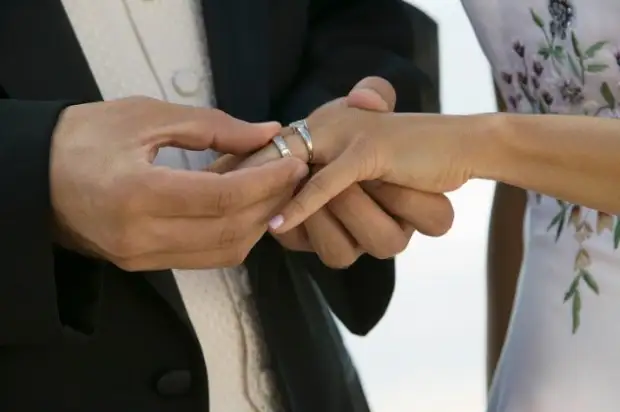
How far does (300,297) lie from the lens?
0.84m

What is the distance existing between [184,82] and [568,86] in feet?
1.10

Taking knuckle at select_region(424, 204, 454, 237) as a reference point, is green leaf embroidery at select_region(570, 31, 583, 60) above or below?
above

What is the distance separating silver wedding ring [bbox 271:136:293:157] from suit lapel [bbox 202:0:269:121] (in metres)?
0.10

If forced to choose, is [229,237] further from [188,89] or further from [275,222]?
[188,89]

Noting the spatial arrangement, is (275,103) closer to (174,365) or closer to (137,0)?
(137,0)

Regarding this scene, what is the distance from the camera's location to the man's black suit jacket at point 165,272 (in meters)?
0.60

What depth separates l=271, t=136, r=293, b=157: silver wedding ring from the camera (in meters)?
0.70

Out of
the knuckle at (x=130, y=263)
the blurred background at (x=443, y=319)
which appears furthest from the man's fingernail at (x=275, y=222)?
the blurred background at (x=443, y=319)

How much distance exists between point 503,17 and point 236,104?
10.1 inches

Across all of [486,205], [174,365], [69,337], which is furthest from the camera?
[486,205]

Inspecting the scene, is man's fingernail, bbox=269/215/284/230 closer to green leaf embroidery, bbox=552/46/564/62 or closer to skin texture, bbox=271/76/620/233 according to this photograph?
skin texture, bbox=271/76/620/233

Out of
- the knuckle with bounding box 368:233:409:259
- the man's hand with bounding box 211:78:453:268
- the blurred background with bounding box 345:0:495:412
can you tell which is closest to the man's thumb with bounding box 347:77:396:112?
the man's hand with bounding box 211:78:453:268

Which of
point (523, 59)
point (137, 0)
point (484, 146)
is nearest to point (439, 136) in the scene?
point (484, 146)

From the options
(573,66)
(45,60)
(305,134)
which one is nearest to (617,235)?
(573,66)
